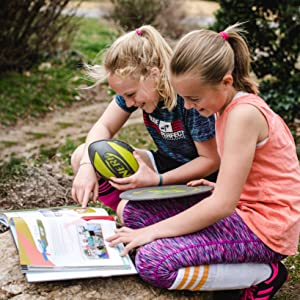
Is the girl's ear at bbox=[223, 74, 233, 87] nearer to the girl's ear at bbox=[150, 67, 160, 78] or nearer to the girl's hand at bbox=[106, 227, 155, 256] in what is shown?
the girl's ear at bbox=[150, 67, 160, 78]

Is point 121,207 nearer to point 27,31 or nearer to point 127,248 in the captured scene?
point 127,248

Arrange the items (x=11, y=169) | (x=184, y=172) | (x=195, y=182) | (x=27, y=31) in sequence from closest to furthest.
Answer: (x=195, y=182) → (x=184, y=172) → (x=11, y=169) → (x=27, y=31)

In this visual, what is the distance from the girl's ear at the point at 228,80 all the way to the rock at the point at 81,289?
835 millimetres

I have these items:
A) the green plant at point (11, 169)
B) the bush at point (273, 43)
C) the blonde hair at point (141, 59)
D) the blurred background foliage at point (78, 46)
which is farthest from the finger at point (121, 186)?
the bush at point (273, 43)

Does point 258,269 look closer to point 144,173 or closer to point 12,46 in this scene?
point 144,173

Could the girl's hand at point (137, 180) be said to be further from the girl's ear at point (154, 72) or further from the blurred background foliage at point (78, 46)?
the blurred background foliage at point (78, 46)

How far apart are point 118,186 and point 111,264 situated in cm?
49

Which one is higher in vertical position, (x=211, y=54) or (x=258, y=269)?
(x=211, y=54)

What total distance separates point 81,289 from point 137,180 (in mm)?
618

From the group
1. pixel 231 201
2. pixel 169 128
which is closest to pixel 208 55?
pixel 231 201

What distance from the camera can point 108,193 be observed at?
9.60ft

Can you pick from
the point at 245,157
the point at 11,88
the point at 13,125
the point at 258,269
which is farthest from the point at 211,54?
the point at 11,88

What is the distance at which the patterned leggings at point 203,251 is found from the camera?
225cm

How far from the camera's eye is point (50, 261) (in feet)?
7.40
